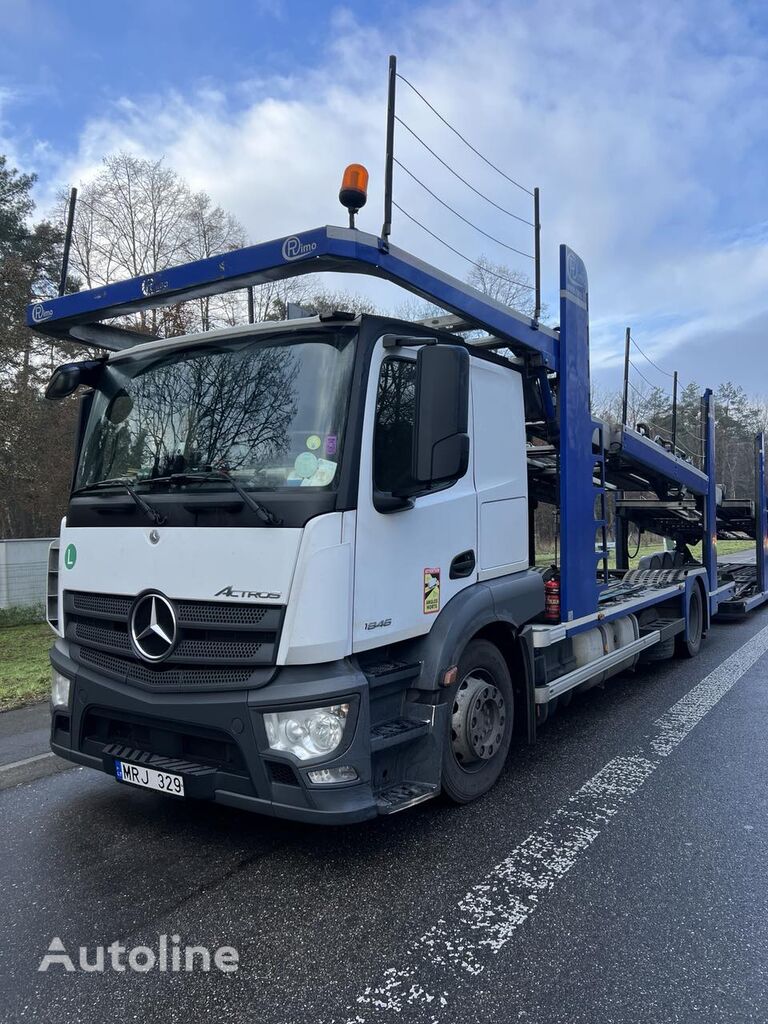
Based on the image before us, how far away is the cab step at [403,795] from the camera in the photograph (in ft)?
10.1

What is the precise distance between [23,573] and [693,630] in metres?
11.8

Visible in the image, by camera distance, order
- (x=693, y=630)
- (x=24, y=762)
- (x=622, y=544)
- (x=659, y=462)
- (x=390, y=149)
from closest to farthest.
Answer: (x=390, y=149) → (x=24, y=762) → (x=659, y=462) → (x=693, y=630) → (x=622, y=544)

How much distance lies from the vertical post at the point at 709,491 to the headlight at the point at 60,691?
7681 millimetres

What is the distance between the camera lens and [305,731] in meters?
2.95

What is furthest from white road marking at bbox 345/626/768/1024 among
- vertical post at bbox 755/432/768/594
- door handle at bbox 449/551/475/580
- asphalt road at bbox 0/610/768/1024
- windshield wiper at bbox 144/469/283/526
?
vertical post at bbox 755/432/768/594

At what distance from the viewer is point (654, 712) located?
5.84 meters

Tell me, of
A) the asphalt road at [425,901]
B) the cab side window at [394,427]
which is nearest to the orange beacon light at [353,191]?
the cab side window at [394,427]

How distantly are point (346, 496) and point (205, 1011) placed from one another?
6.30 ft

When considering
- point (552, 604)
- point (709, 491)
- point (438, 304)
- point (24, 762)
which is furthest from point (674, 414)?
point (24, 762)

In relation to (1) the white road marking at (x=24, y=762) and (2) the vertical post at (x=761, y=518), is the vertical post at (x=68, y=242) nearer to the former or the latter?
(1) the white road marking at (x=24, y=762)

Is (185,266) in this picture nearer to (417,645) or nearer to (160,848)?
(417,645)

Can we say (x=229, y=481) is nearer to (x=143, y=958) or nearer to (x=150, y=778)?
(x=150, y=778)

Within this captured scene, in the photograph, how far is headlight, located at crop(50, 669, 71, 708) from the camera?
3655mm

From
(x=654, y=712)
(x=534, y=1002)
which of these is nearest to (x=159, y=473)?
(x=534, y=1002)
